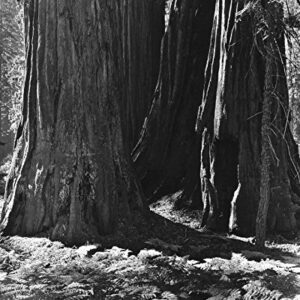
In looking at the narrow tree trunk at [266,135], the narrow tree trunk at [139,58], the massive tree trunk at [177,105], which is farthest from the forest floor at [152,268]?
the narrow tree trunk at [139,58]

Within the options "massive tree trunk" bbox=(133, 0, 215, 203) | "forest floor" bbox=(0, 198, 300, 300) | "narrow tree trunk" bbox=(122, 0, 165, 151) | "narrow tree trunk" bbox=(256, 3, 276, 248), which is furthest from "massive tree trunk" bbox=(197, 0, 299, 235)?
"narrow tree trunk" bbox=(122, 0, 165, 151)

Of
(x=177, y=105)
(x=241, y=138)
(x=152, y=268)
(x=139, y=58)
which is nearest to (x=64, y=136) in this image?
(x=152, y=268)

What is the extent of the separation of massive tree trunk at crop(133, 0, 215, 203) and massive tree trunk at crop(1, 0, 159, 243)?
220cm

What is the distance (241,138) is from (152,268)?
112 inches

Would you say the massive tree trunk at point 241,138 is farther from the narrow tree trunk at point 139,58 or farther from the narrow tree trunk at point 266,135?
the narrow tree trunk at point 139,58

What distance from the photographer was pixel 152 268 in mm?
5238

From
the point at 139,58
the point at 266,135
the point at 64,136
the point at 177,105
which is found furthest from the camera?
the point at 139,58

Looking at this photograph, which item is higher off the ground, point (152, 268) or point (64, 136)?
point (64, 136)

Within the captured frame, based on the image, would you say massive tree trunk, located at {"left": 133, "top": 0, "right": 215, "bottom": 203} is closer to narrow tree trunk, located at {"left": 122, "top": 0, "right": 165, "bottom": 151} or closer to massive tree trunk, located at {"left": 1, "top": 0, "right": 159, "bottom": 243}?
narrow tree trunk, located at {"left": 122, "top": 0, "right": 165, "bottom": 151}

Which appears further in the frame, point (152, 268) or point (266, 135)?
point (266, 135)

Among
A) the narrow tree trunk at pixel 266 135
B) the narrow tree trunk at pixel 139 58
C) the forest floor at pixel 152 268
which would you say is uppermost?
the narrow tree trunk at pixel 139 58

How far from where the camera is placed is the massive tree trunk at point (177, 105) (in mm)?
8820

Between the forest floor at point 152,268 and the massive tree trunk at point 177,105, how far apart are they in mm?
1859

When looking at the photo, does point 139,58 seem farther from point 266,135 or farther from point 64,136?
point 266,135
